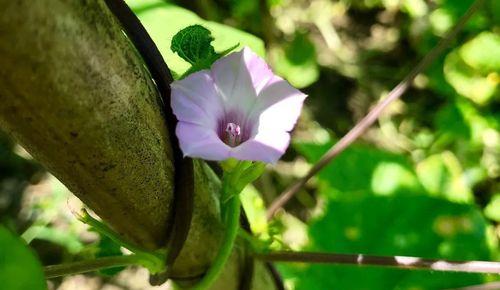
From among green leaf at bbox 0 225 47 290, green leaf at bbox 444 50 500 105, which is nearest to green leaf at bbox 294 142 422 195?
green leaf at bbox 444 50 500 105

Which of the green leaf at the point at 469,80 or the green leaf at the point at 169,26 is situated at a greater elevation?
the green leaf at the point at 469,80

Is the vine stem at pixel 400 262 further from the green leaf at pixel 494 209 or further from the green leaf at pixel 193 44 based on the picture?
the green leaf at pixel 494 209

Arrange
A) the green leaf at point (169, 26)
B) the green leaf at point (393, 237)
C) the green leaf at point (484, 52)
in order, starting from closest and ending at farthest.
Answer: the green leaf at point (169, 26) → the green leaf at point (393, 237) → the green leaf at point (484, 52)

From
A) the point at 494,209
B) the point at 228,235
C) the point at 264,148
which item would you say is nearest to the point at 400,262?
the point at 228,235

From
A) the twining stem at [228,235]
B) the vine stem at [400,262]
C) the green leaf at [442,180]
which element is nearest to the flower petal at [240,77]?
the twining stem at [228,235]

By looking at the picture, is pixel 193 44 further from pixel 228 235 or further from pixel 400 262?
pixel 400 262

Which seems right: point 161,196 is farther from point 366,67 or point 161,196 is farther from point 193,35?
point 366,67

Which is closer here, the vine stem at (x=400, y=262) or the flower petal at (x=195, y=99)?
the flower petal at (x=195, y=99)
